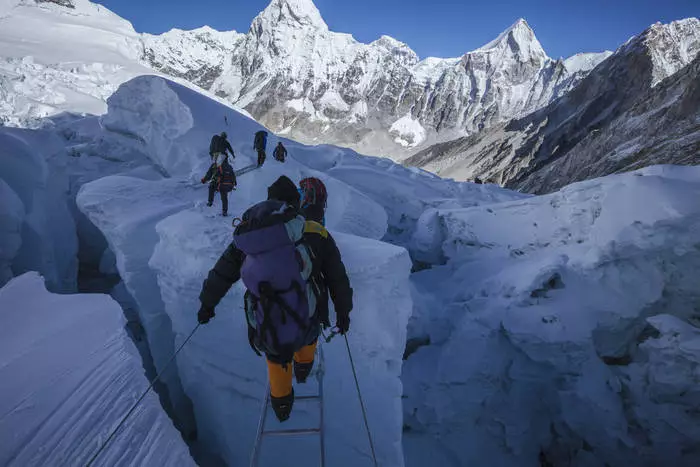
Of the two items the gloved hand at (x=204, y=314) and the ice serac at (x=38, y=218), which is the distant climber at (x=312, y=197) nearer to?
the gloved hand at (x=204, y=314)

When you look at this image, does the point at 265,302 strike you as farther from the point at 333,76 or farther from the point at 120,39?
the point at 333,76

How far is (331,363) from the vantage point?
3775mm

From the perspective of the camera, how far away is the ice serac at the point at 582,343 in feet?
17.0

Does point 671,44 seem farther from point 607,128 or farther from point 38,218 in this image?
point 38,218

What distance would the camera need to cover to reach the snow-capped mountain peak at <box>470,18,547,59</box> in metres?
92.2

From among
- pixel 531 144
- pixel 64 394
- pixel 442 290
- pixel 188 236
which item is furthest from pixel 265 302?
pixel 531 144

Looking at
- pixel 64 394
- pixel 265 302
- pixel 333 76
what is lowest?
pixel 64 394

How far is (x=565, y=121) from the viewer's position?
37062 millimetres

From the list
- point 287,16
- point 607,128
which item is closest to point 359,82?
point 287,16

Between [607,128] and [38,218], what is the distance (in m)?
30.1

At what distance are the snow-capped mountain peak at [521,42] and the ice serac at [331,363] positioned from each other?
359 feet

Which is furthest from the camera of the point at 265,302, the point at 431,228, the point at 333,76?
the point at 333,76

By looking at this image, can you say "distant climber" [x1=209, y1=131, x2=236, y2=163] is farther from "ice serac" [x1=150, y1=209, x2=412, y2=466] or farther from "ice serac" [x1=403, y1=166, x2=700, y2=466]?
"ice serac" [x1=403, y1=166, x2=700, y2=466]

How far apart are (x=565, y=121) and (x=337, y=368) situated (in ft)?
142
